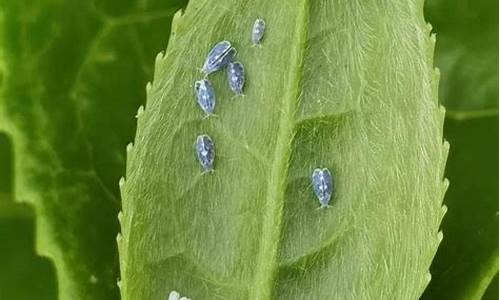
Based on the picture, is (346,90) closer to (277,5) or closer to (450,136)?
(277,5)

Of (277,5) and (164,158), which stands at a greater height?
(277,5)

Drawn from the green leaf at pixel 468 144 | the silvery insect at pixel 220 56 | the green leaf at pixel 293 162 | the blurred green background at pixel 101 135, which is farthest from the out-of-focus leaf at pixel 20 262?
the green leaf at pixel 468 144

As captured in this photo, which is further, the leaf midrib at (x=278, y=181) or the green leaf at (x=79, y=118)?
the green leaf at (x=79, y=118)

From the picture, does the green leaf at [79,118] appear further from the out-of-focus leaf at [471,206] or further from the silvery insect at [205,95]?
the out-of-focus leaf at [471,206]

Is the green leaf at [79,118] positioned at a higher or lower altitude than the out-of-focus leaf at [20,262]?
higher

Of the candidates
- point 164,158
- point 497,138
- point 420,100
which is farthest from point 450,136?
point 164,158

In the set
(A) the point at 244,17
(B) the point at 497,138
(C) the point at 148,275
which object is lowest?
(C) the point at 148,275

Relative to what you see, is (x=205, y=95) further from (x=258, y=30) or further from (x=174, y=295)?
(x=174, y=295)
